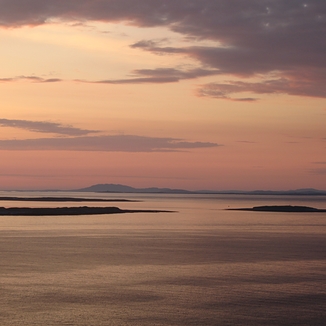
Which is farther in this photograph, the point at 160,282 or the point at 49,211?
the point at 49,211

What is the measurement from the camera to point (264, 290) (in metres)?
28.1

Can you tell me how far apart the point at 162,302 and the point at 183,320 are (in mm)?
3254

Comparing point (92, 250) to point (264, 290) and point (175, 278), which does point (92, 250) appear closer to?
point (175, 278)

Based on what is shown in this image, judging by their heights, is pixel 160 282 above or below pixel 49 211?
below

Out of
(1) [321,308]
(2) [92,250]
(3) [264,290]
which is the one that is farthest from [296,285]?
(2) [92,250]

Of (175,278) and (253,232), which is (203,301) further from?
(253,232)

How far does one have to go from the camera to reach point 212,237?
5803cm

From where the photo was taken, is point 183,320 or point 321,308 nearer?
point 183,320

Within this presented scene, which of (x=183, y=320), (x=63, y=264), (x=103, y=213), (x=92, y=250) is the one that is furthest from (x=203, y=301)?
(x=103, y=213)

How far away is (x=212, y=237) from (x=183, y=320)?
3628 cm

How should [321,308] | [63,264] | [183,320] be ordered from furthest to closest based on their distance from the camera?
1. [63,264]
2. [321,308]
3. [183,320]

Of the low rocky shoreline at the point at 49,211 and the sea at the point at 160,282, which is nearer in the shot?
the sea at the point at 160,282

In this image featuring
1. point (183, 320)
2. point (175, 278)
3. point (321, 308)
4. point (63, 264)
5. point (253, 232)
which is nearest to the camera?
point (183, 320)

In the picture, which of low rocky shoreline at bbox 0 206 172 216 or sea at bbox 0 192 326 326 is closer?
sea at bbox 0 192 326 326
